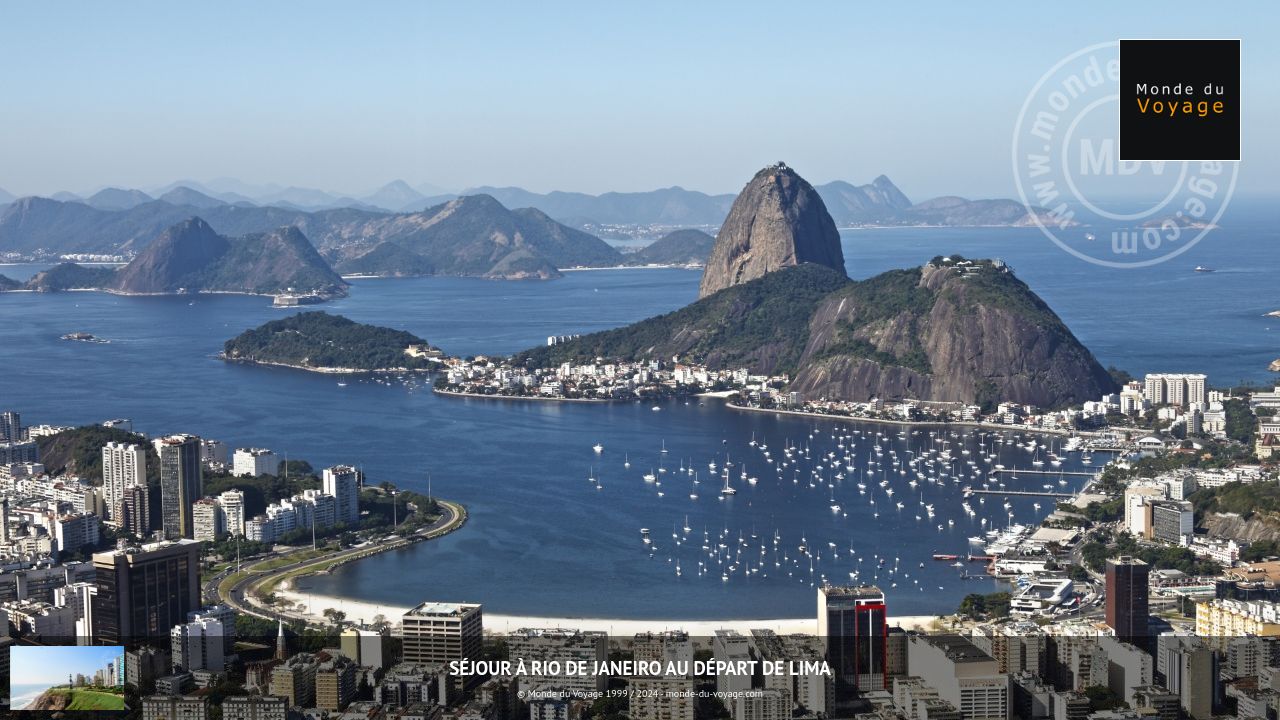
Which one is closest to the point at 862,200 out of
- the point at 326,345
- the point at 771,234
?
the point at 771,234

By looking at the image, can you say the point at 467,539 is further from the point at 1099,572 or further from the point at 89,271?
the point at 89,271

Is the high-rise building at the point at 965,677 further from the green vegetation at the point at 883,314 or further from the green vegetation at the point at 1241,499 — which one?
the green vegetation at the point at 883,314

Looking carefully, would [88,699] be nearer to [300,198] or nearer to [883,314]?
[883,314]

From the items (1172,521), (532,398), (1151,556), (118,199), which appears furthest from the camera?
(118,199)

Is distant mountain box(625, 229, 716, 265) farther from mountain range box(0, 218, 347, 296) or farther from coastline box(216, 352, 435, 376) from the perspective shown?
coastline box(216, 352, 435, 376)

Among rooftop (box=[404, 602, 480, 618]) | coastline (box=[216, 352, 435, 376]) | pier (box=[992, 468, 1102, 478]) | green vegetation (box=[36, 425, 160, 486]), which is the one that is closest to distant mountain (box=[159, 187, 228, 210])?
coastline (box=[216, 352, 435, 376])

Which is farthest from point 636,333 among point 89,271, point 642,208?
point 642,208

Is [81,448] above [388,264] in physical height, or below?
below
